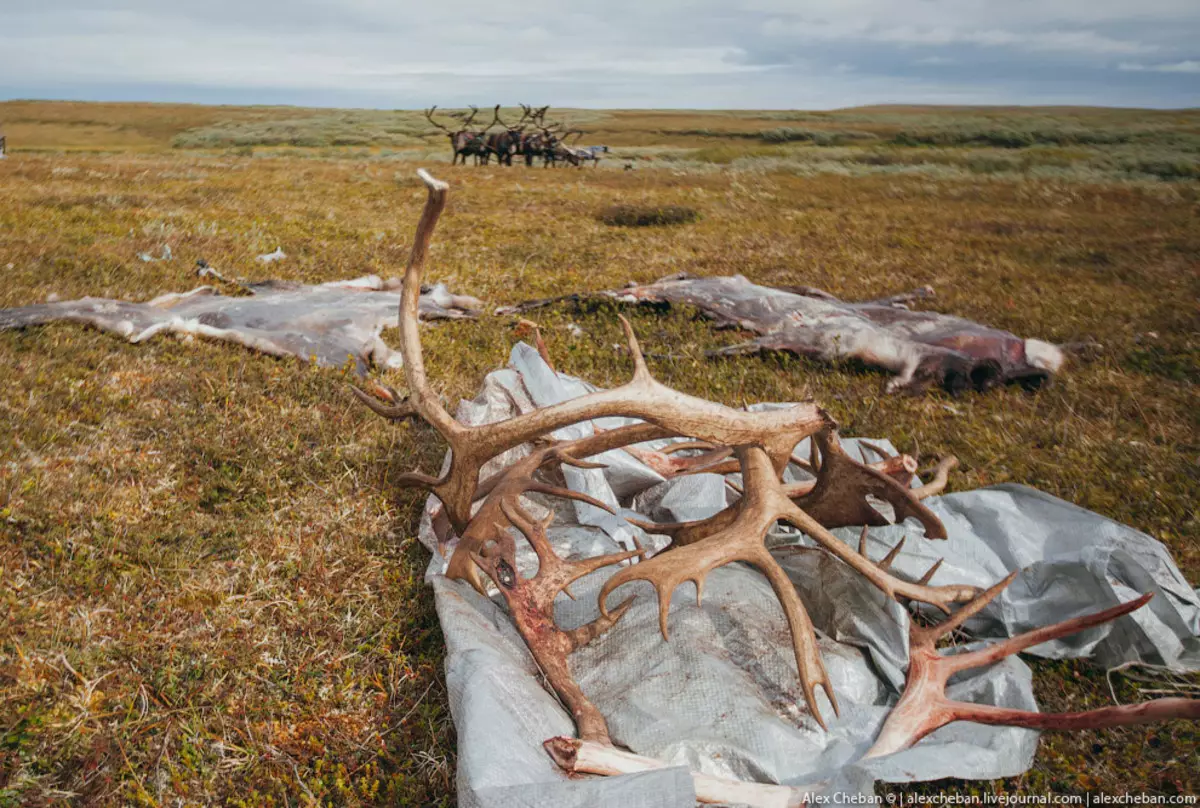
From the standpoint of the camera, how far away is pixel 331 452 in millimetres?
4105

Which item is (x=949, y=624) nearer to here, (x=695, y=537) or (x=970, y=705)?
(x=970, y=705)

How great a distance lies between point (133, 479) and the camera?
3795mm

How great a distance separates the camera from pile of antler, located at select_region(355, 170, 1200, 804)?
214 cm

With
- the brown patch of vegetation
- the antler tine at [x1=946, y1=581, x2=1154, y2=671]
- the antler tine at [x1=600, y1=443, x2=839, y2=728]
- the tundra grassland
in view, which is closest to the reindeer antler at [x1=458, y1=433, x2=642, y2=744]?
the antler tine at [x1=600, y1=443, x2=839, y2=728]

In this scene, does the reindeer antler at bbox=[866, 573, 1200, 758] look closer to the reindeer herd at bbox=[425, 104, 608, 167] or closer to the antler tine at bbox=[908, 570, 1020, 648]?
the antler tine at bbox=[908, 570, 1020, 648]

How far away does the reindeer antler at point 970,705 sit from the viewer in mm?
1952

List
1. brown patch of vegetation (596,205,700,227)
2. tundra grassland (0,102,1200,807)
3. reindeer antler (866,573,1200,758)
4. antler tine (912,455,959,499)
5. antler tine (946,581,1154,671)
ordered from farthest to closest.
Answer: brown patch of vegetation (596,205,700,227) < antler tine (912,455,959,499) < tundra grassland (0,102,1200,807) < antler tine (946,581,1154,671) < reindeer antler (866,573,1200,758)

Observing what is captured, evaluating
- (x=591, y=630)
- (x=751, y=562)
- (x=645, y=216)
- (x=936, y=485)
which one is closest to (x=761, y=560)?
(x=751, y=562)

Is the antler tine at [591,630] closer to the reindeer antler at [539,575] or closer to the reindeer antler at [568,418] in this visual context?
the reindeer antler at [539,575]

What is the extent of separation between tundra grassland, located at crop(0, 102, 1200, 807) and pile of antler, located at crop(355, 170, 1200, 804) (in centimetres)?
38

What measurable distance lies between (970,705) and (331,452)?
10.4 ft

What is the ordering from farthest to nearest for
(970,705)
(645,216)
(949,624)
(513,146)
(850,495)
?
(513,146) → (645,216) → (850,495) → (949,624) → (970,705)

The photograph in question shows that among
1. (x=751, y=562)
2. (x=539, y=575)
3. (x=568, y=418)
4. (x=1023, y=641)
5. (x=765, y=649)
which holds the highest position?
(x=568, y=418)

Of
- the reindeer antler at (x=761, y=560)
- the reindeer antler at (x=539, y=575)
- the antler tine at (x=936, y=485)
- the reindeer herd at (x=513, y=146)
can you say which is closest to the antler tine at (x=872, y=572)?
the reindeer antler at (x=761, y=560)
